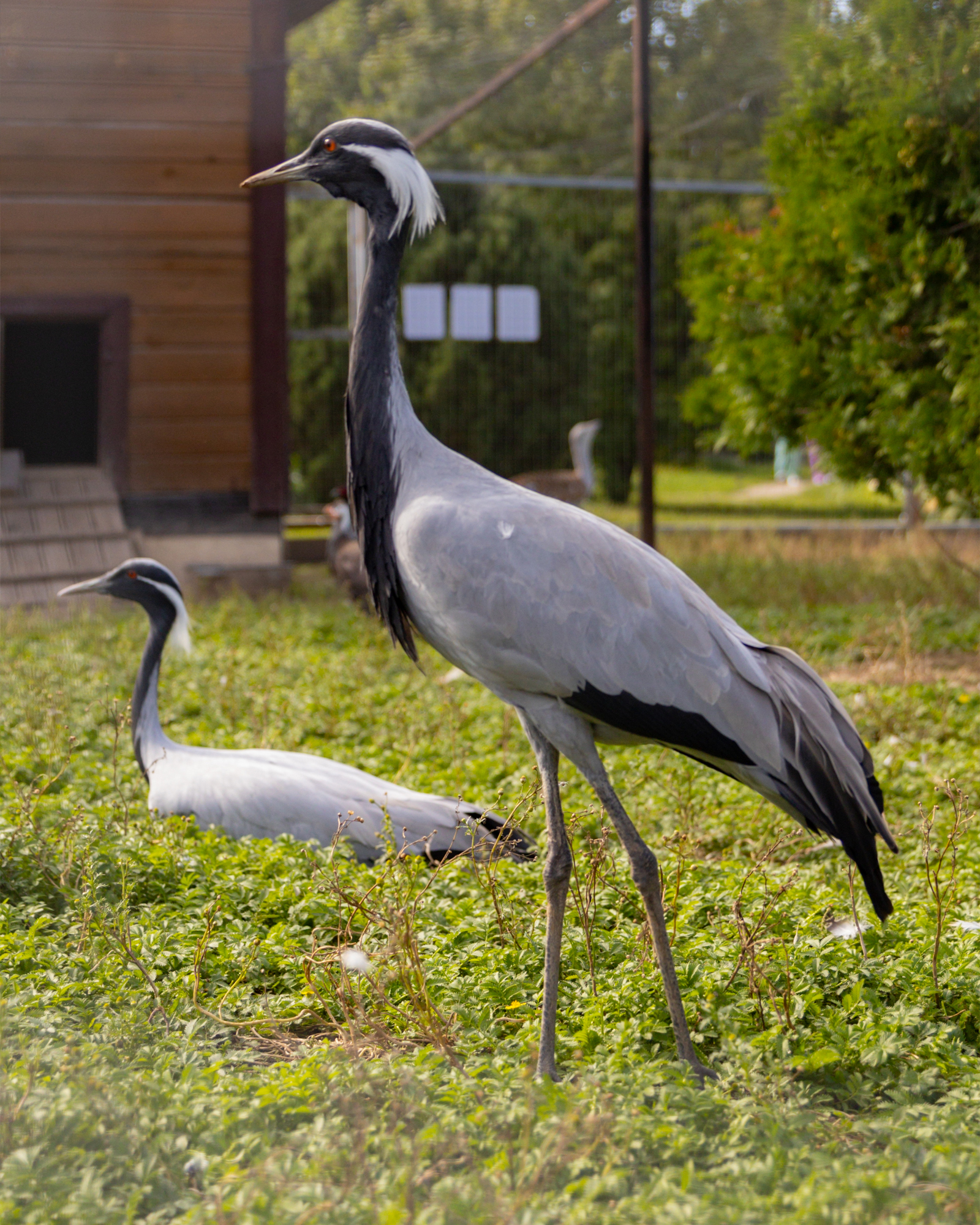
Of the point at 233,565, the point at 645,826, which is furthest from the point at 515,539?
the point at 233,565

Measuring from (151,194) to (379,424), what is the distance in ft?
24.4

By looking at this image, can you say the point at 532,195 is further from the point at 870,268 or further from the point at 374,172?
the point at 374,172

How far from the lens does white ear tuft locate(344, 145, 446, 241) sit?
327 centimetres

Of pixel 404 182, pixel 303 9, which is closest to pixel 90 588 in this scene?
pixel 404 182

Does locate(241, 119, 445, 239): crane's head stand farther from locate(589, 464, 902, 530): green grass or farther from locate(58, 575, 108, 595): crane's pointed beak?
locate(589, 464, 902, 530): green grass

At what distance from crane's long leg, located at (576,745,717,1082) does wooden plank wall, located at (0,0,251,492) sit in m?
7.65

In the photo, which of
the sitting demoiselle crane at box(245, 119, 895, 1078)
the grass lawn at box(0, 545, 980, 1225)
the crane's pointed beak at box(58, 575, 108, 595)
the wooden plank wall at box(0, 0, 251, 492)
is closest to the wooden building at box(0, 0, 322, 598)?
the wooden plank wall at box(0, 0, 251, 492)

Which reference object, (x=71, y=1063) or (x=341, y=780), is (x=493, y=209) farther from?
(x=71, y=1063)

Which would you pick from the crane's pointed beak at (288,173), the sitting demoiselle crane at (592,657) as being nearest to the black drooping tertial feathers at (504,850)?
the sitting demoiselle crane at (592,657)

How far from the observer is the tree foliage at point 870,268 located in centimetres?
708

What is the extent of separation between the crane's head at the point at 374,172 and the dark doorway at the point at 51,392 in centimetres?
909

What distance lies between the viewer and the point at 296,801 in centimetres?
430

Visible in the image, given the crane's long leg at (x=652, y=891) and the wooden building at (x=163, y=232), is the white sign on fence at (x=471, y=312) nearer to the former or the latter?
the wooden building at (x=163, y=232)

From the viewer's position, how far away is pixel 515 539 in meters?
2.96
